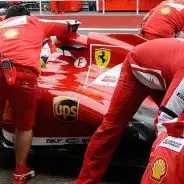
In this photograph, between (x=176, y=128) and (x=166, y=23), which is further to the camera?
(x=166, y=23)

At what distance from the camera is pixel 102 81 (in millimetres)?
4262

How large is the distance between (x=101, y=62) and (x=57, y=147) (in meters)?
0.81

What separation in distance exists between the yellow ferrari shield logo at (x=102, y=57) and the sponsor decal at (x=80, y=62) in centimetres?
11

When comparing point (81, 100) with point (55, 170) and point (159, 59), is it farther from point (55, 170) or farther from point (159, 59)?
point (159, 59)

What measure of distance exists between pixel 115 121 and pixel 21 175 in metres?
0.97

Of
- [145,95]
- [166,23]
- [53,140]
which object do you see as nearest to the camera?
[145,95]

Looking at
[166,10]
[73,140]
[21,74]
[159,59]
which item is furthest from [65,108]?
[166,10]

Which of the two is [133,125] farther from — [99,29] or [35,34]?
[99,29]

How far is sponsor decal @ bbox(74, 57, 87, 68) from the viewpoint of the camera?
451cm

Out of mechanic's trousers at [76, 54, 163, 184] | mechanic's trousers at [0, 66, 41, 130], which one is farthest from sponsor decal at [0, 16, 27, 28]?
mechanic's trousers at [76, 54, 163, 184]

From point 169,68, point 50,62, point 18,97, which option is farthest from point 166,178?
point 50,62

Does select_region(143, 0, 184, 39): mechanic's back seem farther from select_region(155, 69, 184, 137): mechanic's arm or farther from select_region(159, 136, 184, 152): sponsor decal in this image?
select_region(159, 136, 184, 152): sponsor decal

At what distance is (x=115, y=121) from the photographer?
11.3 ft

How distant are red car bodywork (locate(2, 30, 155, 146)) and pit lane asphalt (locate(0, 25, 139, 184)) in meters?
0.23
